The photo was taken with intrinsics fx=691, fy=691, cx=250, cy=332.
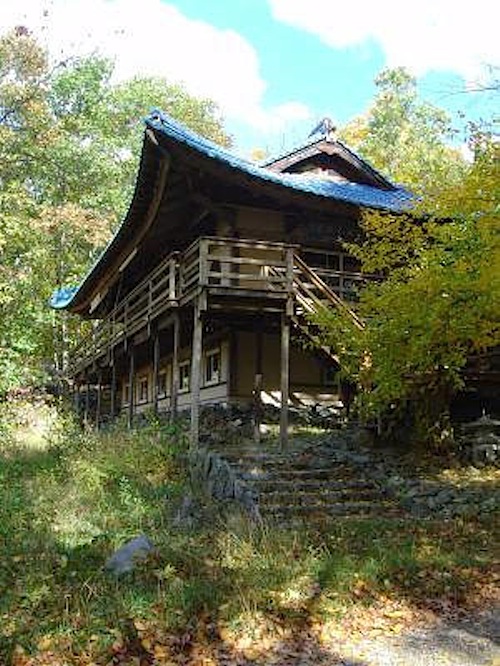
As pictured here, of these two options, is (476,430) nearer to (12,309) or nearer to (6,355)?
(6,355)

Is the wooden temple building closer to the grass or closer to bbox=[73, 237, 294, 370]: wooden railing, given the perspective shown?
bbox=[73, 237, 294, 370]: wooden railing

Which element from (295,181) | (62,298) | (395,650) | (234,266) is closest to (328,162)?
(295,181)

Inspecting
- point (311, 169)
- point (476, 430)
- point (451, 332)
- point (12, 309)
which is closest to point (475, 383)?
point (476, 430)

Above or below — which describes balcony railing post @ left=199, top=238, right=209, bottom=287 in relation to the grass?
above

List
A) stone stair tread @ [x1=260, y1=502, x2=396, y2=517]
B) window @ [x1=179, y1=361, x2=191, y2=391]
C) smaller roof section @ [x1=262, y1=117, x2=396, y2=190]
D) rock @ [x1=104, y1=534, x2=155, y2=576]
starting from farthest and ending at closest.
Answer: window @ [x1=179, y1=361, x2=191, y2=391], smaller roof section @ [x1=262, y1=117, x2=396, y2=190], stone stair tread @ [x1=260, y1=502, x2=396, y2=517], rock @ [x1=104, y1=534, x2=155, y2=576]

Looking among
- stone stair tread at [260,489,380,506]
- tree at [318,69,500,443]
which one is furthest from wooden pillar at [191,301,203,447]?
stone stair tread at [260,489,380,506]

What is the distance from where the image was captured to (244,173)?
16.5m

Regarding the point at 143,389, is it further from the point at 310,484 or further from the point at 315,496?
the point at 315,496

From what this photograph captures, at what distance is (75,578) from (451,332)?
6.91m

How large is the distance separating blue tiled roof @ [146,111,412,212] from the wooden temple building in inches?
1.8

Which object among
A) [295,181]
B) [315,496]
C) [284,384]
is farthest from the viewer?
[295,181]

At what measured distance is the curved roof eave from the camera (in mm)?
15555

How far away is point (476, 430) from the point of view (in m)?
14.5

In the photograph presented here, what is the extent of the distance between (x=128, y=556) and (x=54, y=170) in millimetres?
31466
